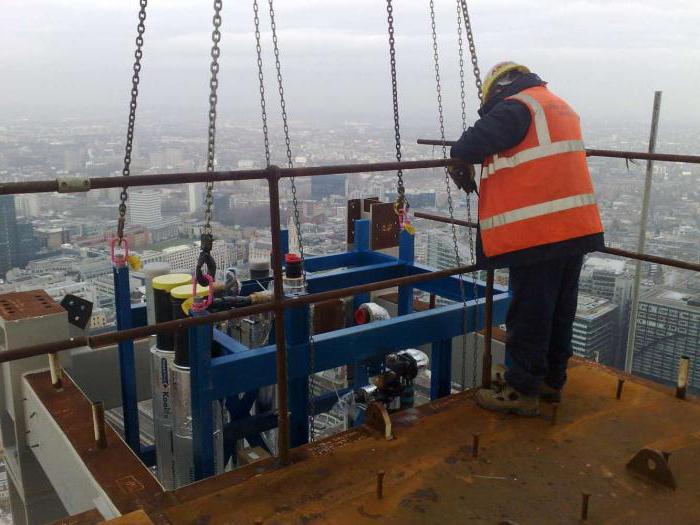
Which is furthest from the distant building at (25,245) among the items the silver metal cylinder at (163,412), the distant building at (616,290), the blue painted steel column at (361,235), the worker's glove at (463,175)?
the distant building at (616,290)

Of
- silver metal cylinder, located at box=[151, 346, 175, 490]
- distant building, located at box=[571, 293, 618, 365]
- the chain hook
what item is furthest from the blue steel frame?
distant building, located at box=[571, 293, 618, 365]

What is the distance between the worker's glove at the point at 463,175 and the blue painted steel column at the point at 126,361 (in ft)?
5.98

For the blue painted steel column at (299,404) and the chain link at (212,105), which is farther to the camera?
the blue painted steel column at (299,404)

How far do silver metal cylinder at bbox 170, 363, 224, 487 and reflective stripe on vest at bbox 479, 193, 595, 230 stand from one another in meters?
1.77

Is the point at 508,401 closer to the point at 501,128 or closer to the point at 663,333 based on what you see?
the point at 501,128

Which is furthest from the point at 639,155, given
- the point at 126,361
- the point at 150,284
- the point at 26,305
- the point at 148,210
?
the point at 148,210

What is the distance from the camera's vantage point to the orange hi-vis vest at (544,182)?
2.76 meters

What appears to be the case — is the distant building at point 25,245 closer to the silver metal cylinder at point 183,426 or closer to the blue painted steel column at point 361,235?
the blue painted steel column at point 361,235

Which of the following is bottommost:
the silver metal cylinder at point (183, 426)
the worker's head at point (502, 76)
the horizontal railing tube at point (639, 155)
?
the silver metal cylinder at point (183, 426)

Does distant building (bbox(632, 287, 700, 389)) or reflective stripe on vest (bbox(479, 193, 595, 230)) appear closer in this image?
reflective stripe on vest (bbox(479, 193, 595, 230))

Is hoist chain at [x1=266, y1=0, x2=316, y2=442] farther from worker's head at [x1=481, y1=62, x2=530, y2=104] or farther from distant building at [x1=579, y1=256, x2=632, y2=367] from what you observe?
distant building at [x1=579, y1=256, x2=632, y2=367]

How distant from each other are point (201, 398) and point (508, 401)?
1516 millimetres

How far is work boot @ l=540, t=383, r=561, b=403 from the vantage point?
3209mm

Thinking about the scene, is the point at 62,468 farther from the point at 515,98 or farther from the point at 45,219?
the point at 45,219
